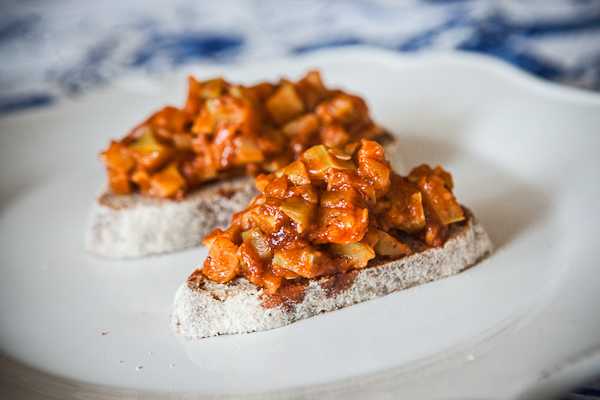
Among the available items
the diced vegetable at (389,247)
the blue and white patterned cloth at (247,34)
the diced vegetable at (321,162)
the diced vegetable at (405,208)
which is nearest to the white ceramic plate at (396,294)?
the diced vegetable at (389,247)

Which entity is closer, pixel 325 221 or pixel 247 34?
pixel 325 221

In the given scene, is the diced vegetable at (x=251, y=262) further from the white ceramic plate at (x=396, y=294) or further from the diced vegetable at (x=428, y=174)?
the diced vegetable at (x=428, y=174)

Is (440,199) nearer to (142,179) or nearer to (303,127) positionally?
(303,127)

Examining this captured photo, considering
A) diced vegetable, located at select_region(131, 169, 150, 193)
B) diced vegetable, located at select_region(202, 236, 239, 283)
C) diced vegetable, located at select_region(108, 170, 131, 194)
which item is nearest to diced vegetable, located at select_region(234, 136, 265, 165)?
diced vegetable, located at select_region(131, 169, 150, 193)

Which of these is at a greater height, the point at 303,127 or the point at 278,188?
the point at 303,127

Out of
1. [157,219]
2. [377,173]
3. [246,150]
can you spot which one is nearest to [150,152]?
[157,219]

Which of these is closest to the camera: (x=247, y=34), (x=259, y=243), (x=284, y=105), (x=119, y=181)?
(x=259, y=243)
